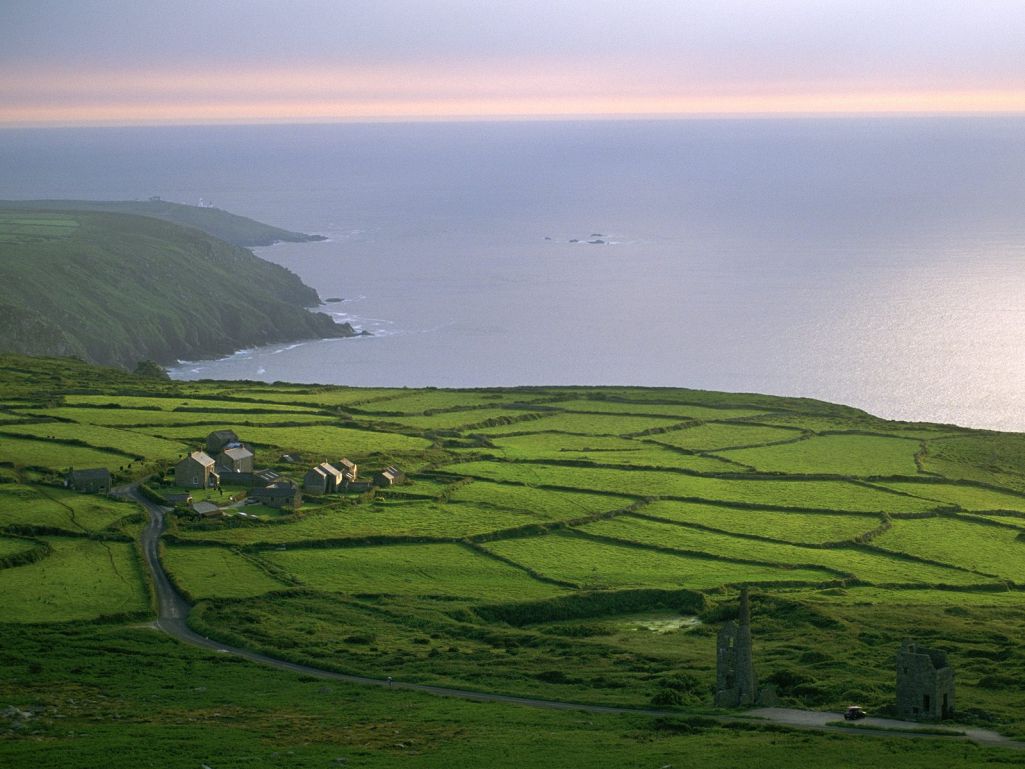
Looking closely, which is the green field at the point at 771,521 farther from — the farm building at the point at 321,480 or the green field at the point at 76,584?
the green field at the point at 76,584

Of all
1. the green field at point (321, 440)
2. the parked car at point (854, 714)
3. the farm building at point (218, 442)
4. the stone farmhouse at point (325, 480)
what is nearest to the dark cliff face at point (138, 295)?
the green field at point (321, 440)

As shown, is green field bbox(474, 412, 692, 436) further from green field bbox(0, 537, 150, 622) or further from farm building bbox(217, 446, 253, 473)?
green field bbox(0, 537, 150, 622)

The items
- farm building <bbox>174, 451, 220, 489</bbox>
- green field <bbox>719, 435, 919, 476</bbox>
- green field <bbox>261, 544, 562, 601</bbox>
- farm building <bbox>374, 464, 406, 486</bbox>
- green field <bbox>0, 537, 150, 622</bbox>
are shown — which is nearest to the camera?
green field <bbox>0, 537, 150, 622</bbox>

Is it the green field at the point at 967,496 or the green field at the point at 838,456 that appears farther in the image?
the green field at the point at 838,456

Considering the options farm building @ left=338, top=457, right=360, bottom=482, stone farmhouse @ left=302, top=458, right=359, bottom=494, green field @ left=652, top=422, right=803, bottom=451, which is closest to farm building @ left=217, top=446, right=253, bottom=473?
stone farmhouse @ left=302, top=458, right=359, bottom=494

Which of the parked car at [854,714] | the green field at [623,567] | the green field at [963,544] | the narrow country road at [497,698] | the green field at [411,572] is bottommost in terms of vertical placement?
the narrow country road at [497,698]

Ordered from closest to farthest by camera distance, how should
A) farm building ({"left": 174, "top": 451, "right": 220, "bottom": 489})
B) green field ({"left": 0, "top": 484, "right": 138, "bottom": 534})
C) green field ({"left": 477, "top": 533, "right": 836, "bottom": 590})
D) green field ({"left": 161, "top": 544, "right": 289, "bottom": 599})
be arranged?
green field ({"left": 161, "top": 544, "right": 289, "bottom": 599}) → green field ({"left": 477, "top": 533, "right": 836, "bottom": 590}) → green field ({"left": 0, "top": 484, "right": 138, "bottom": 534}) → farm building ({"left": 174, "top": 451, "right": 220, "bottom": 489})

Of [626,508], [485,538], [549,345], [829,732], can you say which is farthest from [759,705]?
[549,345]
